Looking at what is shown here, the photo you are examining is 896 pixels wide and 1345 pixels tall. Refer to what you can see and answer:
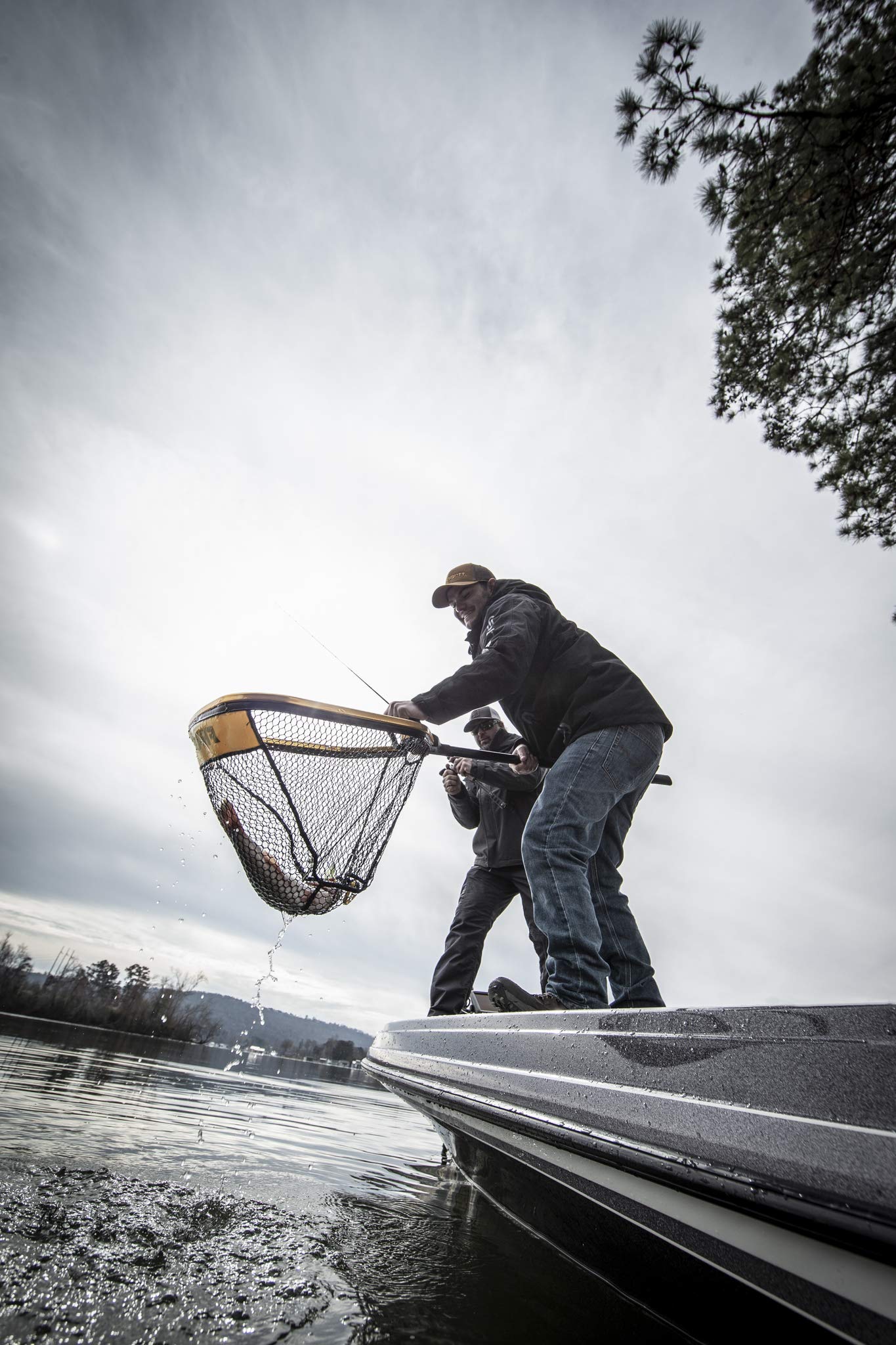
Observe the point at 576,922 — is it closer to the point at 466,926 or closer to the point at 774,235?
the point at 466,926

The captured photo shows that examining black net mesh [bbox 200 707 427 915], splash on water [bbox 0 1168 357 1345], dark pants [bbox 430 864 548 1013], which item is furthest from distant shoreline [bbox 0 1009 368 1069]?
splash on water [bbox 0 1168 357 1345]

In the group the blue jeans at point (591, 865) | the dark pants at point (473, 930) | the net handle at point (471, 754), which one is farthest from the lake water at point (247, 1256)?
the net handle at point (471, 754)

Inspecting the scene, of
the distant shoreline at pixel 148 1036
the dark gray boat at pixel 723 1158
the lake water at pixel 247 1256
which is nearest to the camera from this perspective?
the dark gray boat at pixel 723 1158

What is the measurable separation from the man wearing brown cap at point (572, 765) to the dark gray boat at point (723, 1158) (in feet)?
1.69

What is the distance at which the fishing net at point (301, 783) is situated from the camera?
2.41m

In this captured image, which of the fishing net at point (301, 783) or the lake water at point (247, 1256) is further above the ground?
the fishing net at point (301, 783)

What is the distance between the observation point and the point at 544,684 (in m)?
2.85

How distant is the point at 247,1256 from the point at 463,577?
2.89 meters

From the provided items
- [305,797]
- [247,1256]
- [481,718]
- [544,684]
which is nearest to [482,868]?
[481,718]

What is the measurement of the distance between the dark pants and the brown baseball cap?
1831 mm

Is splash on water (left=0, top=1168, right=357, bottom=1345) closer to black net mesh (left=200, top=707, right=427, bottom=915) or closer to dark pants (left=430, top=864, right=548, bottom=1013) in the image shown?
black net mesh (left=200, top=707, right=427, bottom=915)

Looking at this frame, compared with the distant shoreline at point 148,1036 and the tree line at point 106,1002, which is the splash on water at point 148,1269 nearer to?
the distant shoreline at point 148,1036

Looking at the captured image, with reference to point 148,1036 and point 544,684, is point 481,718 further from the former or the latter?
point 148,1036

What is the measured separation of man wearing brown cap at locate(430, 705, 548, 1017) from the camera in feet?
12.9
